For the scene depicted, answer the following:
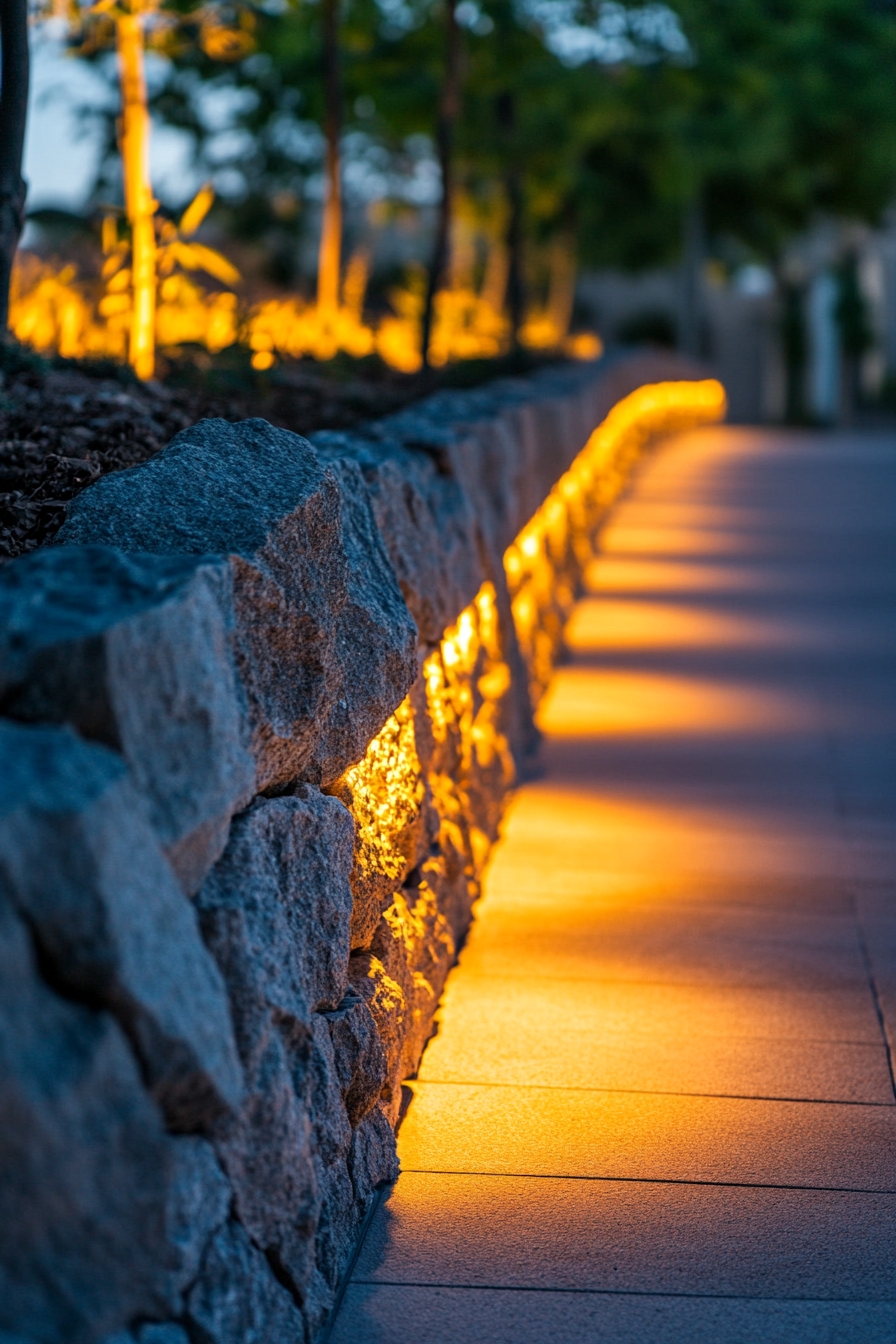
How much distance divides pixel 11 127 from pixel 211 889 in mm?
3694

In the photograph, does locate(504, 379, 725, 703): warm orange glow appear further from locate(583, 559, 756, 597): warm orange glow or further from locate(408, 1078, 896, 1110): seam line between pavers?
locate(408, 1078, 896, 1110): seam line between pavers

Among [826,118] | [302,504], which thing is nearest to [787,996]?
[302,504]

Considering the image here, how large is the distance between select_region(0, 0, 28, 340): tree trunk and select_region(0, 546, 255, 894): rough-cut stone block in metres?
3.30

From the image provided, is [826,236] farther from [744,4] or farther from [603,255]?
[744,4]

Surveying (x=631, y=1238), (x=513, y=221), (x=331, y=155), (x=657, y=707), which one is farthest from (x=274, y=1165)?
(x=513, y=221)

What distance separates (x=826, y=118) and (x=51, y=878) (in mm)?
28406

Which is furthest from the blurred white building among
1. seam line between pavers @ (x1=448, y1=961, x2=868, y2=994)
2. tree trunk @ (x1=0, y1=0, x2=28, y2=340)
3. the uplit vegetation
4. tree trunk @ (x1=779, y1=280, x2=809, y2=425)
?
seam line between pavers @ (x1=448, y1=961, x2=868, y2=994)

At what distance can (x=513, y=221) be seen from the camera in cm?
1568

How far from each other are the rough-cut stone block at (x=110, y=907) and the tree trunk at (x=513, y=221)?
43.5 ft

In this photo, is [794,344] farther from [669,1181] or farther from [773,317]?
[669,1181]

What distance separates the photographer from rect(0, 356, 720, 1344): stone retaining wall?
1.87m

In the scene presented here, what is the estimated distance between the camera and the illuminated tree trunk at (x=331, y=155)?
10.2 metres

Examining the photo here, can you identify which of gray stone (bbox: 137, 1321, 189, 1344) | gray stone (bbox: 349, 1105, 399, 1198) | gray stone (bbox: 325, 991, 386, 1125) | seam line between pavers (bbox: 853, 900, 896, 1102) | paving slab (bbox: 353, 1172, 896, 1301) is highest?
gray stone (bbox: 137, 1321, 189, 1344)

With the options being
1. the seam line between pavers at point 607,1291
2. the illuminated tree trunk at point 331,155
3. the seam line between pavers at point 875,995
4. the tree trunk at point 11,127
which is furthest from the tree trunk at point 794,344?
the seam line between pavers at point 607,1291
